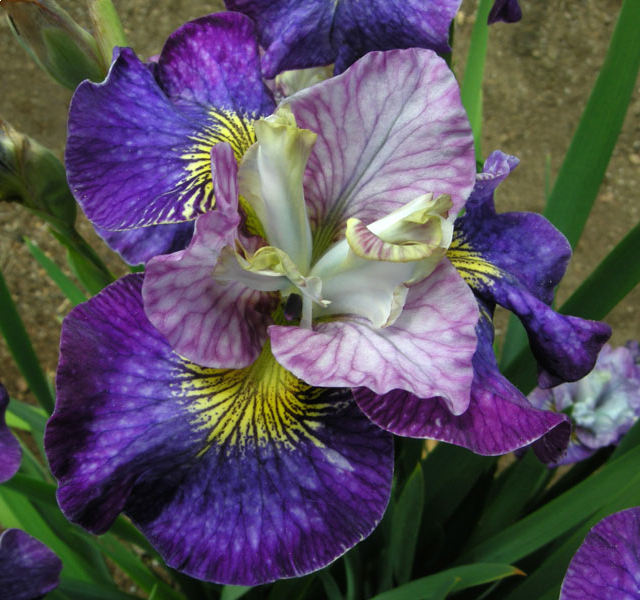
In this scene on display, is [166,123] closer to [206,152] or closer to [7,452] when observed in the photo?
[206,152]

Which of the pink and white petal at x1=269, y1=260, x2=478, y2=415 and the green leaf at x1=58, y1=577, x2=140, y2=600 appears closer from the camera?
the pink and white petal at x1=269, y1=260, x2=478, y2=415

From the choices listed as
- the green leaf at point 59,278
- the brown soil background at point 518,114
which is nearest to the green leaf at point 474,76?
the green leaf at point 59,278

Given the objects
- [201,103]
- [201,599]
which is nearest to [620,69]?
[201,103]

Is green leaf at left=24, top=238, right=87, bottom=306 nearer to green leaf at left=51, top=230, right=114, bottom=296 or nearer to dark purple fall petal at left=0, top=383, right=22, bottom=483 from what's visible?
green leaf at left=51, top=230, right=114, bottom=296

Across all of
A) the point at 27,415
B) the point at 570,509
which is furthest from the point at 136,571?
the point at 570,509

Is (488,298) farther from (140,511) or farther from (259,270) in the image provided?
(140,511)

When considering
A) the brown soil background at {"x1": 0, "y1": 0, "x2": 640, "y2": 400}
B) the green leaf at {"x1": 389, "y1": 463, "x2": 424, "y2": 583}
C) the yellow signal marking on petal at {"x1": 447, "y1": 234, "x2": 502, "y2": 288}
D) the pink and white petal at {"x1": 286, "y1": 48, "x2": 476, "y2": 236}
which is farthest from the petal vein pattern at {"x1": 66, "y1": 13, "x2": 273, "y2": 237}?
the brown soil background at {"x1": 0, "y1": 0, "x2": 640, "y2": 400}
